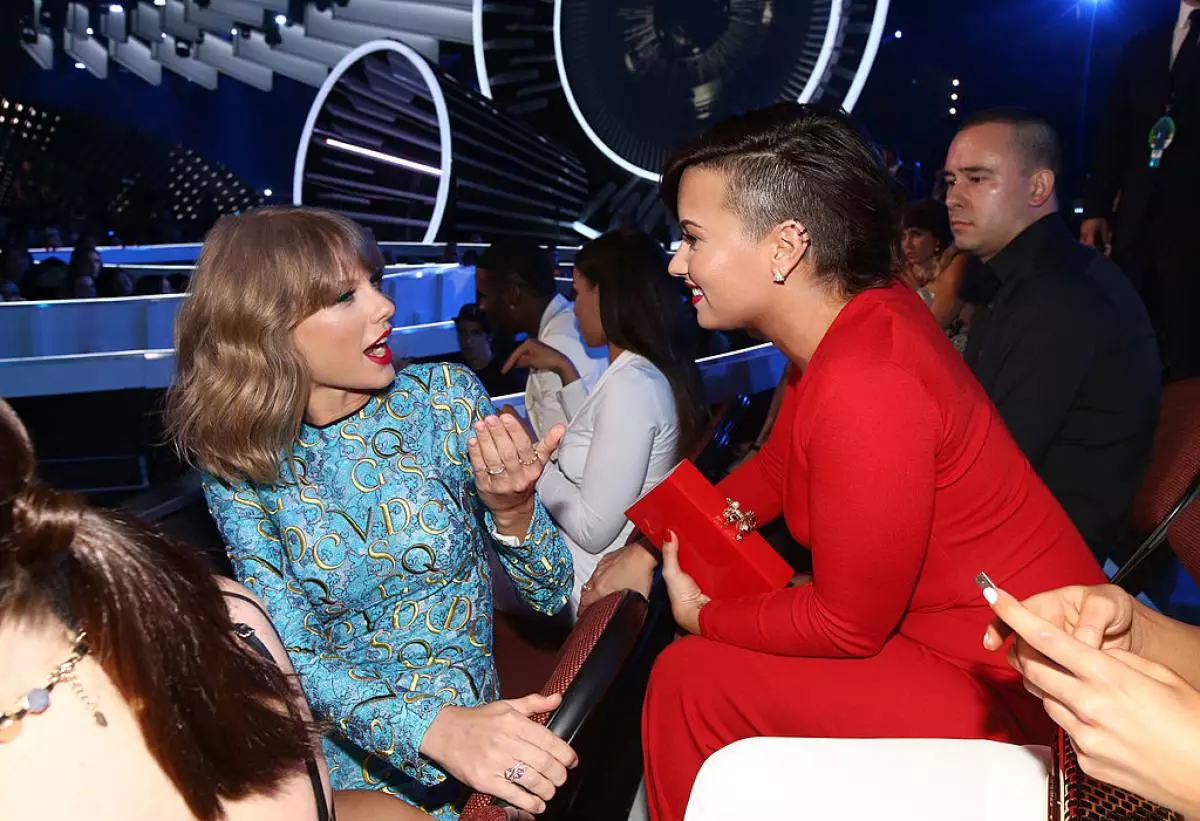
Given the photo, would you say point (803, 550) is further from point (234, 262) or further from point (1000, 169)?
point (234, 262)

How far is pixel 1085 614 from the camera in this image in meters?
0.94

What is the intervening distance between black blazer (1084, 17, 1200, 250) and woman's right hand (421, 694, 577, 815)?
3277mm

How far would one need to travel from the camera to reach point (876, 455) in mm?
1282

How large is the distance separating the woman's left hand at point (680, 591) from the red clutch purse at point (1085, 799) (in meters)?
0.76

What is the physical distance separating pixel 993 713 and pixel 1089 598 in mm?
488

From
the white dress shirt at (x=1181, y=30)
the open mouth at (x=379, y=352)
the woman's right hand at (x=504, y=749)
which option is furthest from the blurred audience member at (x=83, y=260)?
the white dress shirt at (x=1181, y=30)

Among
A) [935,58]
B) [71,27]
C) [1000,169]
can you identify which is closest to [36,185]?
[71,27]

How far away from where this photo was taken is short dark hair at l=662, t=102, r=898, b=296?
1524mm

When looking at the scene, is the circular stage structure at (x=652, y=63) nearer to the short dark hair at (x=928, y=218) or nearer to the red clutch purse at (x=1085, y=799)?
the short dark hair at (x=928, y=218)

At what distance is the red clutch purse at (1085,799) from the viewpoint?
0.85m

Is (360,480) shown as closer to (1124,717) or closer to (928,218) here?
(1124,717)

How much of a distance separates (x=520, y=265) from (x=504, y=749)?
2.97 metres

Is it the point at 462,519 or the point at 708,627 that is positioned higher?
the point at 462,519

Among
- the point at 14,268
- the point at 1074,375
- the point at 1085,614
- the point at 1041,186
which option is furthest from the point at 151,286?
the point at 1085,614
